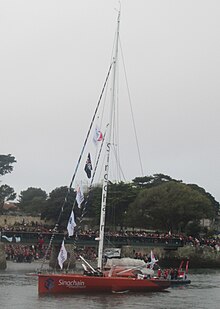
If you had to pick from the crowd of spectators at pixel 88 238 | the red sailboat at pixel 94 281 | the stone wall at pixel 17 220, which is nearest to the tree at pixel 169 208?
the crowd of spectators at pixel 88 238

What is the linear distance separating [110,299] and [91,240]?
35922mm

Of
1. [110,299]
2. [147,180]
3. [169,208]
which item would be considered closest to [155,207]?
[169,208]

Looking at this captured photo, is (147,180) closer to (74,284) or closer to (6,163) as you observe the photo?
(6,163)

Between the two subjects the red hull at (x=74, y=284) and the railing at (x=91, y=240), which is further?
the railing at (x=91, y=240)

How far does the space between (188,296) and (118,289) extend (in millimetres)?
6582

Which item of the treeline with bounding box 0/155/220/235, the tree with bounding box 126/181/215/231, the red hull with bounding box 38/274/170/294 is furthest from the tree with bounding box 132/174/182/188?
the red hull with bounding box 38/274/170/294

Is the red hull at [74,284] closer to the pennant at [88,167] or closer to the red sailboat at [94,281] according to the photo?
the red sailboat at [94,281]

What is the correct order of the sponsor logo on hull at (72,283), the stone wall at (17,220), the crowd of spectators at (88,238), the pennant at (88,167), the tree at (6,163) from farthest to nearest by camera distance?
the tree at (6,163) < the stone wall at (17,220) < the crowd of spectators at (88,238) < the pennant at (88,167) < the sponsor logo on hull at (72,283)

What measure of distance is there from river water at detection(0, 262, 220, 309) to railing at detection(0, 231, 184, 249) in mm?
17474

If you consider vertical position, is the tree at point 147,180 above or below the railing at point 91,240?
above

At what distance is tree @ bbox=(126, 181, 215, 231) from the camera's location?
11862 centimetres

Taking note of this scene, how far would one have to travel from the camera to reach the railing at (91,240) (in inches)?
3140

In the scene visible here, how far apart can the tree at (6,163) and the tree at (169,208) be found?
67.0 metres

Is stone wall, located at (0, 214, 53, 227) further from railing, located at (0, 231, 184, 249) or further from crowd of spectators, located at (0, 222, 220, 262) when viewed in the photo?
railing, located at (0, 231, 184, 249)
